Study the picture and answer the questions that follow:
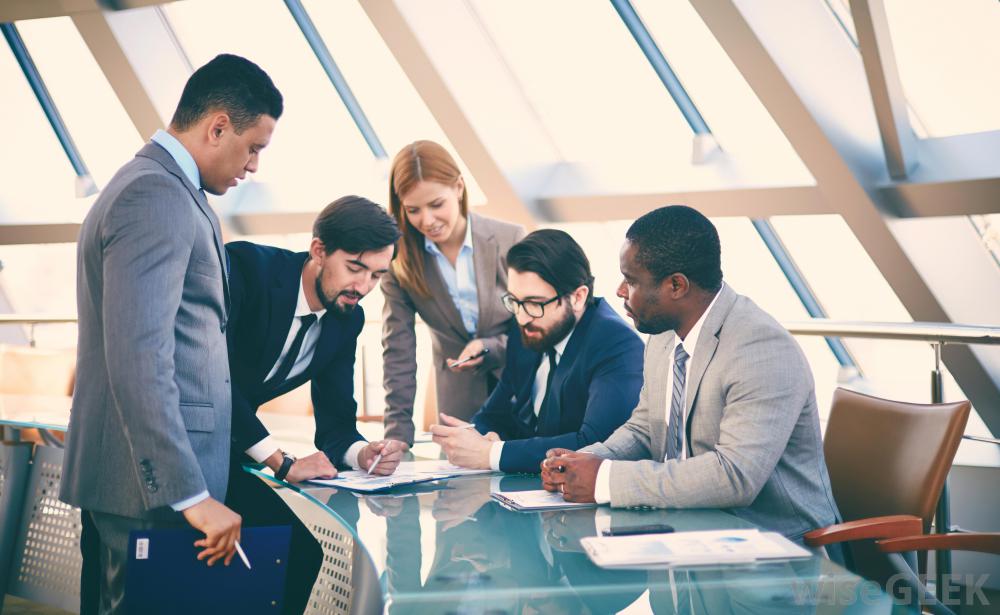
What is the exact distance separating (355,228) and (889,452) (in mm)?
1439

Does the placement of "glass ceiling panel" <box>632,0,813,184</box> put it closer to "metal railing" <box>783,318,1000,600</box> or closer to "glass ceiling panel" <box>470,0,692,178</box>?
"glass ceiling panel" <box>470,0,692,178</box>

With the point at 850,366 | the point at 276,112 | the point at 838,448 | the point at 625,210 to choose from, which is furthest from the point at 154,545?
the point at 850,366

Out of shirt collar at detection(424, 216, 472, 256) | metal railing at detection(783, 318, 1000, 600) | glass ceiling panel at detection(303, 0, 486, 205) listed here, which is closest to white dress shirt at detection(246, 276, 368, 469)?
shirt collar at detection(424, 216, 472, 256)

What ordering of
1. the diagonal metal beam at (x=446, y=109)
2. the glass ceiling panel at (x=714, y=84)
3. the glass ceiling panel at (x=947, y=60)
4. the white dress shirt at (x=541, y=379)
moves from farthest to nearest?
the glass ceiling panel at (x=714, y=84) → the diagonal metal beam at (x=446, y=109) → the glass ceiling panel at (x=947, y=60) → the white dress shirt at (x=541, y=379)

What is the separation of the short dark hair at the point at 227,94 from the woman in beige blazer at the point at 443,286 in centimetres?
114

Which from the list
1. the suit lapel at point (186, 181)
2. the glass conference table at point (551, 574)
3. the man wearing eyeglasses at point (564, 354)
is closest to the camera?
the glass conference table at point (551, 574)

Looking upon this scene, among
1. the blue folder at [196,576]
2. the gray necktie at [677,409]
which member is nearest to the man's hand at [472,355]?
the gray necktie at [677,409]

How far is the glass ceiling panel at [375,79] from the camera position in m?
7.55

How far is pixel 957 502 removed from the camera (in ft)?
15.6

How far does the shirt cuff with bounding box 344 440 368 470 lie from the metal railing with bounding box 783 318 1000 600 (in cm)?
162

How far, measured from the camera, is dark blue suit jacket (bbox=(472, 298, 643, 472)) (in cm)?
248

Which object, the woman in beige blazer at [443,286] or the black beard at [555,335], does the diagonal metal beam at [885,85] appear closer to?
the woman in beige blazer at [443,286]

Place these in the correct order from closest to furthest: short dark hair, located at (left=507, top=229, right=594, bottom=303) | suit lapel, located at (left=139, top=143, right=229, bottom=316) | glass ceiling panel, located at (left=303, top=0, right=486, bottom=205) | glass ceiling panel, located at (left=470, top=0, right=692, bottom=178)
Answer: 1. suit lapel, located at (left=139, top=143, right=229, bottom=316)
2. short dark hair, located at (left=507, top=229, right=594, bottom=303)
3. glass ceiling panel, located at (left=470, top=0, right=692, bottom=178)
4. glass ceiling panel, located at (left=303, top=0, right=486, bottom=205)

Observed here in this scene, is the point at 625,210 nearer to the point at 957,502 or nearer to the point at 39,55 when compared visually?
the point at 957,502
